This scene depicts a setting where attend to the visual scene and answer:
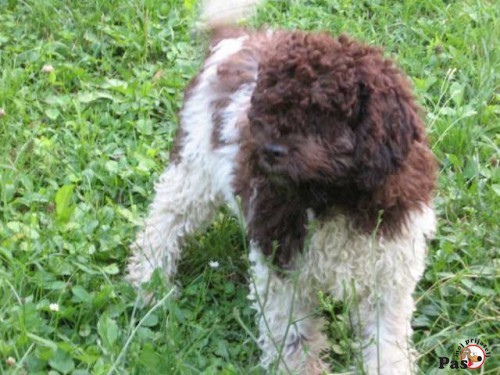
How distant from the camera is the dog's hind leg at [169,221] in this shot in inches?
151

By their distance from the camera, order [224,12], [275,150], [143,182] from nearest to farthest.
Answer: [275,150] → [224,12] → [143,182]

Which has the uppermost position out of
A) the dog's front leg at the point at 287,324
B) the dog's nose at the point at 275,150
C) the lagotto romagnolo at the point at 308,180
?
the dog's nose at the point at 275,150

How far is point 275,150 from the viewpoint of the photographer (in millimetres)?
2746

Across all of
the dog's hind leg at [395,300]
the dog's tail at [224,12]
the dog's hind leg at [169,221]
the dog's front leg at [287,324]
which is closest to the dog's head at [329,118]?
the dog's hind leg at [395,300]

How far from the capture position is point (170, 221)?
396cm

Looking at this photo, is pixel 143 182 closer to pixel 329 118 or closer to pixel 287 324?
pixel 287 324

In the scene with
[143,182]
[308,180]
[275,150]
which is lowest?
[143,182]

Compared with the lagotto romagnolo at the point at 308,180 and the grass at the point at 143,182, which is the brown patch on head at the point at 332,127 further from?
the grass at the point at 143,182

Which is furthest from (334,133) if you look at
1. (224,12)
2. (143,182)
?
(143,182)

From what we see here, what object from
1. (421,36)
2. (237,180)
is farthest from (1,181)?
(421,36)

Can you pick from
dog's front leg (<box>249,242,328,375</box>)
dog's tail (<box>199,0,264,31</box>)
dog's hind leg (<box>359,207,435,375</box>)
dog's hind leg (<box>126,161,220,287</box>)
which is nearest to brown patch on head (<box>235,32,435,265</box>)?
dog's hind leg (<box>359,207,435,375</box>)

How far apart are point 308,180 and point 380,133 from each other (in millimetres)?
260

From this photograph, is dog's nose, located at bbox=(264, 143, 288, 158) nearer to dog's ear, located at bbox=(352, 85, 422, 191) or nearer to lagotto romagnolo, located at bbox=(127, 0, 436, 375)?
lagotto romagnolo, located at bbox=(127, 0, 436, 375)

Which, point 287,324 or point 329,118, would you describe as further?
point 287,324
